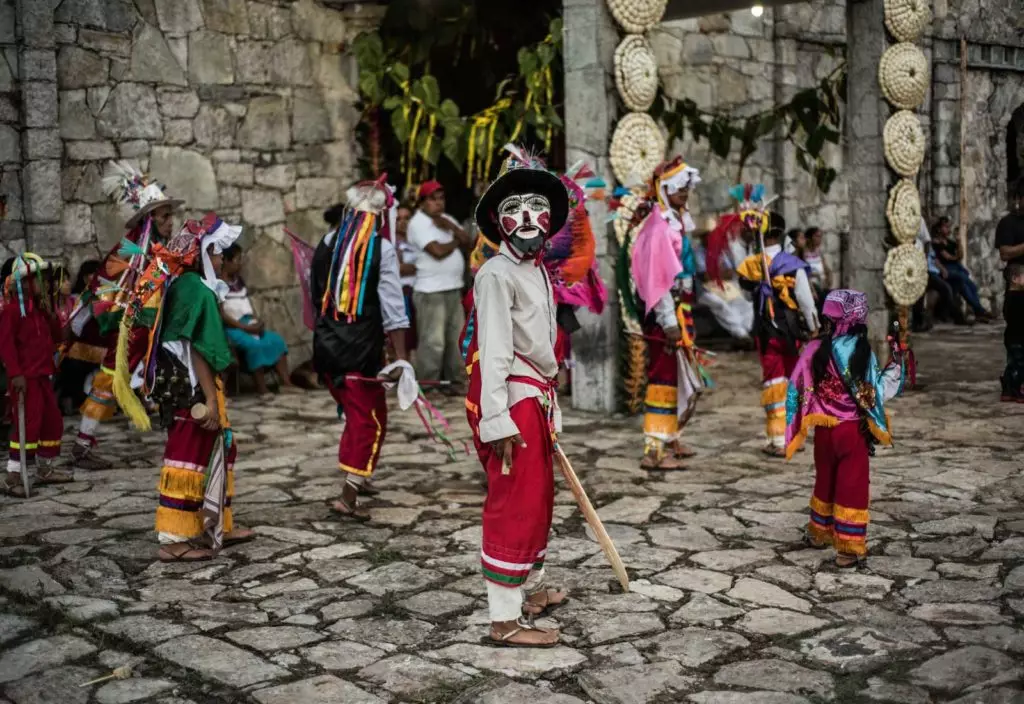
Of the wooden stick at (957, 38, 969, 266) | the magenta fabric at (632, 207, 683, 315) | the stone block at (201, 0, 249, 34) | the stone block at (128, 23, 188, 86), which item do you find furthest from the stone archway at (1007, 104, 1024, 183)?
the stone block at (128, 23, 188, 86)

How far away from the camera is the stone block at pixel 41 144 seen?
9.78 meters

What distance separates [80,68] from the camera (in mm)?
10172

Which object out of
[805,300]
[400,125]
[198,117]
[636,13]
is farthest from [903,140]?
[198,117]

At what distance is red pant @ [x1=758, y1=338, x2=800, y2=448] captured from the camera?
26.7 ft

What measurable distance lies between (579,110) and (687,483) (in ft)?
11.5

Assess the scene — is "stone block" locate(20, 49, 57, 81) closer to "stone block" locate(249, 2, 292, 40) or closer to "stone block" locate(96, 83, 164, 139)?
"stone block" locate(96, 83, 164, 139)

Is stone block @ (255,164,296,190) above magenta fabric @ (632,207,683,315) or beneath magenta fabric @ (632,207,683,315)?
above

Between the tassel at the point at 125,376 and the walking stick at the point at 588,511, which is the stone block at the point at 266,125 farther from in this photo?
the walking stick at the point at 588,511

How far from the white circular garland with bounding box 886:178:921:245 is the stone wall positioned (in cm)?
531

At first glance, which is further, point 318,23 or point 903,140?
point 318,23

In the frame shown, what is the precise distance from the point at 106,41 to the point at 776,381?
6346 mm

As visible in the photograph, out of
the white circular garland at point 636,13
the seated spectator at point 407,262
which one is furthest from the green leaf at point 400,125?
the white circular garland at point 636,13

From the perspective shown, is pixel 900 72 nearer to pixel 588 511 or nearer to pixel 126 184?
pixel 126 184

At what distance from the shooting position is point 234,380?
1107 cm
